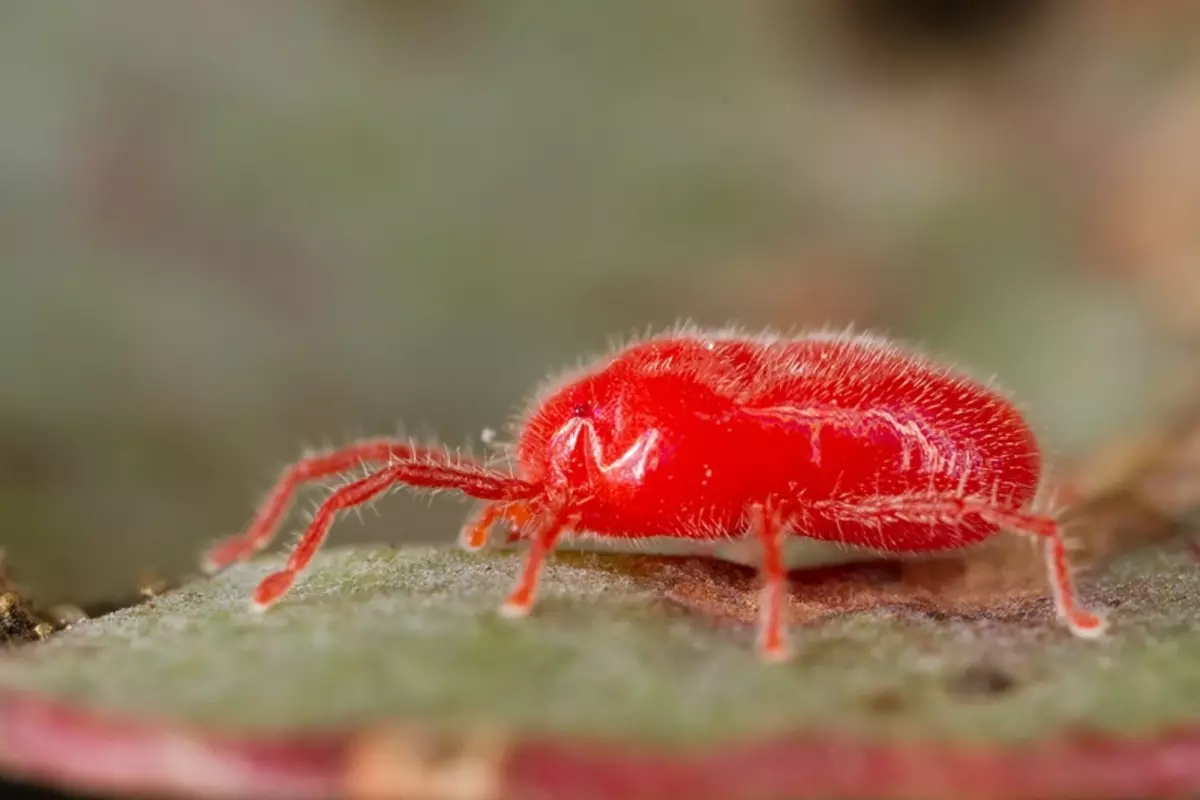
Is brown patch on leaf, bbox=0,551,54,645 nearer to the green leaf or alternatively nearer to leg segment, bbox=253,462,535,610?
the green leaf

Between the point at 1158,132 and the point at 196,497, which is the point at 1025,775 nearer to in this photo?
the point at 196,497

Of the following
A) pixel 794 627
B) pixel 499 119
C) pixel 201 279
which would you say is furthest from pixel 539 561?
pixel 499 119

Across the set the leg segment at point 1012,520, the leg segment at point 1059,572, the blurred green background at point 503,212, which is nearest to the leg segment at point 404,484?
the leg segment at point 1012,520

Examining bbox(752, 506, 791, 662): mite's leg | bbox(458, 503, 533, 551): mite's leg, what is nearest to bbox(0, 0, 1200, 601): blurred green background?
bbox(458, 503, 533, 551): mite's leg

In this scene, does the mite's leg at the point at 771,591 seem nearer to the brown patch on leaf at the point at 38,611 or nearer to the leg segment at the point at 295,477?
the leg segment at the point at 295,477

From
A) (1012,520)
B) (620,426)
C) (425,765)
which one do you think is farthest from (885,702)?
(620,426)

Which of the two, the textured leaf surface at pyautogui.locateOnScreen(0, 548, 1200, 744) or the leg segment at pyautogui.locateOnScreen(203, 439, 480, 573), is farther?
the leg segment at pyautogui.locateOnScreen(203, 439, 480, 573)

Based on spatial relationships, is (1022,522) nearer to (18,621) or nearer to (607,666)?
(607,666)

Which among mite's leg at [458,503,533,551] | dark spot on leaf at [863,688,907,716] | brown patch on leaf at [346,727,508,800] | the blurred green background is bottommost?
brown patch on leaf at [346,727,508,800]
